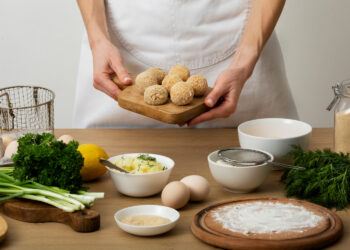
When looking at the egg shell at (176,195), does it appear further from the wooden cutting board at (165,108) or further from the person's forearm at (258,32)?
the person's forearm at (258,32)

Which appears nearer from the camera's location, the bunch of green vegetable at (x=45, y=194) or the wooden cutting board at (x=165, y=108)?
the bunch of green vegetable at (x=45, y=194)

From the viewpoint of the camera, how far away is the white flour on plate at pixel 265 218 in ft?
3.41

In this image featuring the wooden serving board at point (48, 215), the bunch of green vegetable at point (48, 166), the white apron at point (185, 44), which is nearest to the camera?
the wooden serving board at point (48, 215)

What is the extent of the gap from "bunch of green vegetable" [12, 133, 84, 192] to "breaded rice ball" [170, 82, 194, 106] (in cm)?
32

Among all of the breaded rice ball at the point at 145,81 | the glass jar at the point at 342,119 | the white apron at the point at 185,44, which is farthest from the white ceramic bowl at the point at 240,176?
the white apron at the point at 185,44

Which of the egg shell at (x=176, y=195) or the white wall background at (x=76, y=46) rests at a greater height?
the white wall background at (x=76, y=46)

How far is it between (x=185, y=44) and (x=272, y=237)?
3.31ft

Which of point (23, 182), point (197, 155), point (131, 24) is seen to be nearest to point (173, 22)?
point (131, 24)

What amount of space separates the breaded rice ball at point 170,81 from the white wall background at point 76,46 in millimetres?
1558

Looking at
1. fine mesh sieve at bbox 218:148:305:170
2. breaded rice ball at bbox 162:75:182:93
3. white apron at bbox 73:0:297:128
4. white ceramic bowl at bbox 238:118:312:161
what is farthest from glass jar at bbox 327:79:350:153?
white apron at bbox 73:0:297:128

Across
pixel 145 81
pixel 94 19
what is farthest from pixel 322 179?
pixel 94 19

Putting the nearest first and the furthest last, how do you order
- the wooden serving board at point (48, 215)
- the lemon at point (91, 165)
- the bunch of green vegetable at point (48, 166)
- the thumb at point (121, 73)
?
the wooden serving board at point (48, 215) → the bunch of green vegetable at point (48, 166) → the lemon at point (91, 165) → the thumb at point (121, 73)

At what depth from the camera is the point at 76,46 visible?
3014mm

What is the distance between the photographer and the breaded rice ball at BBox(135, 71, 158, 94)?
1.50m
